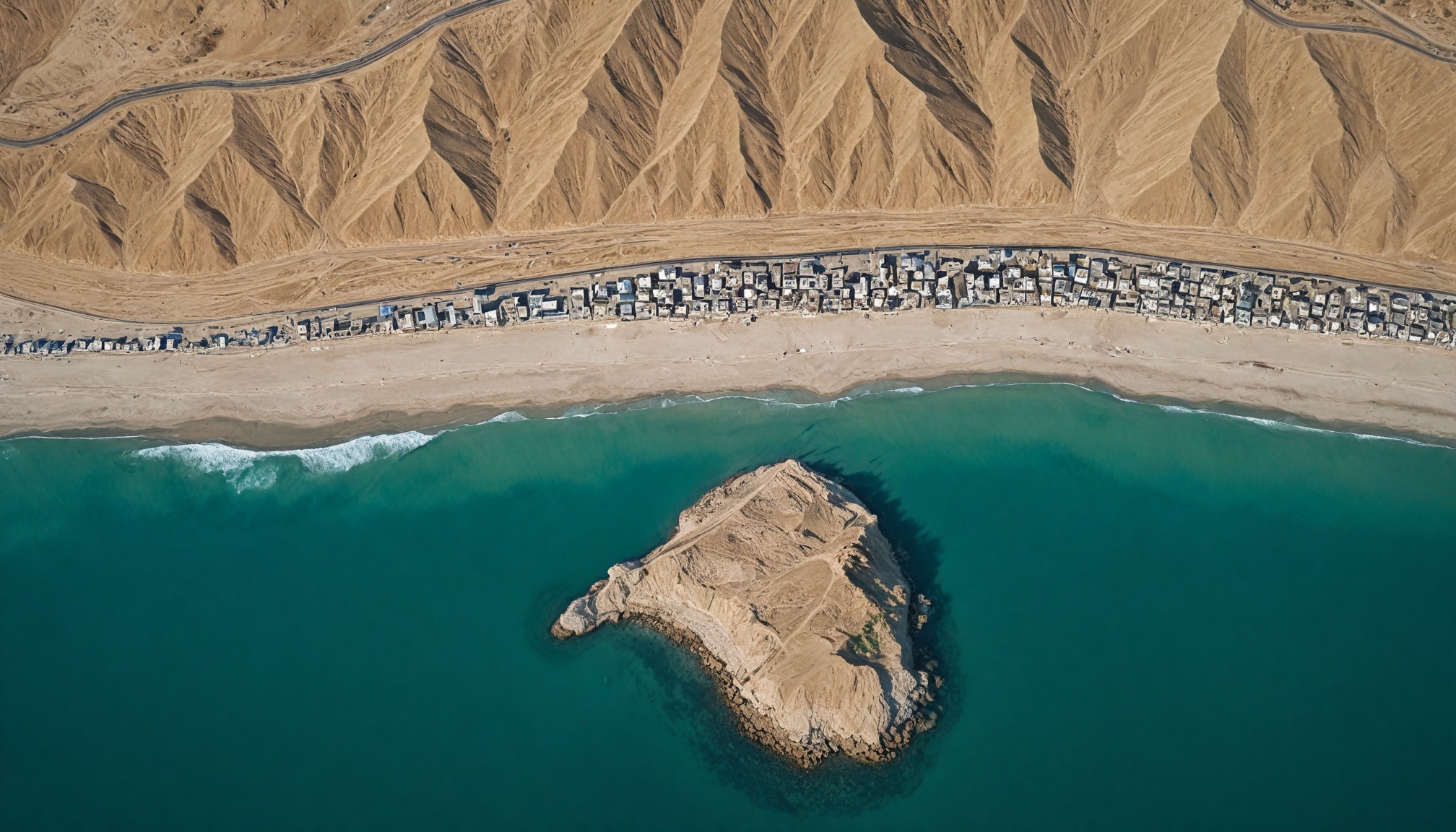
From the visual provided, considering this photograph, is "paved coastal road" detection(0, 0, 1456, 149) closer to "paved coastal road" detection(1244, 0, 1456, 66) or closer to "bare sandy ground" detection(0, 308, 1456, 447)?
"bare sandy ground" detection(0, 308, 1456, 447)

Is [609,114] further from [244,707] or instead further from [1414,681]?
[1414,681]

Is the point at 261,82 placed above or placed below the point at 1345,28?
above

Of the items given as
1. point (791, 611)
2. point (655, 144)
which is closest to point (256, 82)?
point (655, 144)

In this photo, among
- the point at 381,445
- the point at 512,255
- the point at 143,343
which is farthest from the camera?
the point at 512,255

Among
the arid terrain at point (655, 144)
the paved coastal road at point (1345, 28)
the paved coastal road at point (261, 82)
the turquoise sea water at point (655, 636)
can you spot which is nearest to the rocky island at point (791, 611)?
the turquoise sea water at point (655, 636)

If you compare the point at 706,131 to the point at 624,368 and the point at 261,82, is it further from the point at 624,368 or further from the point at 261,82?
the point at 261,82
